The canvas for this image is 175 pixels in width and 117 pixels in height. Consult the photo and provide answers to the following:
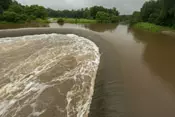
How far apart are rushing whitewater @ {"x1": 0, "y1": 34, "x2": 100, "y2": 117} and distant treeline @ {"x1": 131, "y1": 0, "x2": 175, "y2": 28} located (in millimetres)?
12977

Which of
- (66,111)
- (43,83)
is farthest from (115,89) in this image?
(43,83)

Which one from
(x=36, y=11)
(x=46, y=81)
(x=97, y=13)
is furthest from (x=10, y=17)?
(x=46, y=81)

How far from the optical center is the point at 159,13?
71.2ft

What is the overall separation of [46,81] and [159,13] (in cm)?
2041

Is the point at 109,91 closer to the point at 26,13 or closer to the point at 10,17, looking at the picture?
the point at 10,17

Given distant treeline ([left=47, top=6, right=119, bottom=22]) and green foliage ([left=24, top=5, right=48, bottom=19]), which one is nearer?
green foliage ([left=24, top=5, right=48, bottom=19])

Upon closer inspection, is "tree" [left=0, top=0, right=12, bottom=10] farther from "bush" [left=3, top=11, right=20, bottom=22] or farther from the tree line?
"bush" [left=3, top=11, right=20, bottom=22]

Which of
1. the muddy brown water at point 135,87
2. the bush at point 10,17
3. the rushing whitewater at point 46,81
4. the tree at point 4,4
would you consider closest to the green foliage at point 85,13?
the tree at point 4,4

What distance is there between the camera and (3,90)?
18.2 ft

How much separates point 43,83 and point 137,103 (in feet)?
11.4

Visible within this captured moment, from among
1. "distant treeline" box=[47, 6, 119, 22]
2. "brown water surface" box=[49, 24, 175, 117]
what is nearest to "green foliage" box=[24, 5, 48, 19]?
"distant treeline" box=[47, 6, 119, 22]

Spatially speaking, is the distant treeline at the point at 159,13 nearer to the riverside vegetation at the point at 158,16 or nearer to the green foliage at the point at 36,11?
the riverside vegetation at the point at 158,16

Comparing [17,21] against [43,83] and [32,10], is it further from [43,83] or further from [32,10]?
[43,83]

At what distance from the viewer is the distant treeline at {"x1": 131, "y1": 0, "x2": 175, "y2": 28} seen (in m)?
18.3
